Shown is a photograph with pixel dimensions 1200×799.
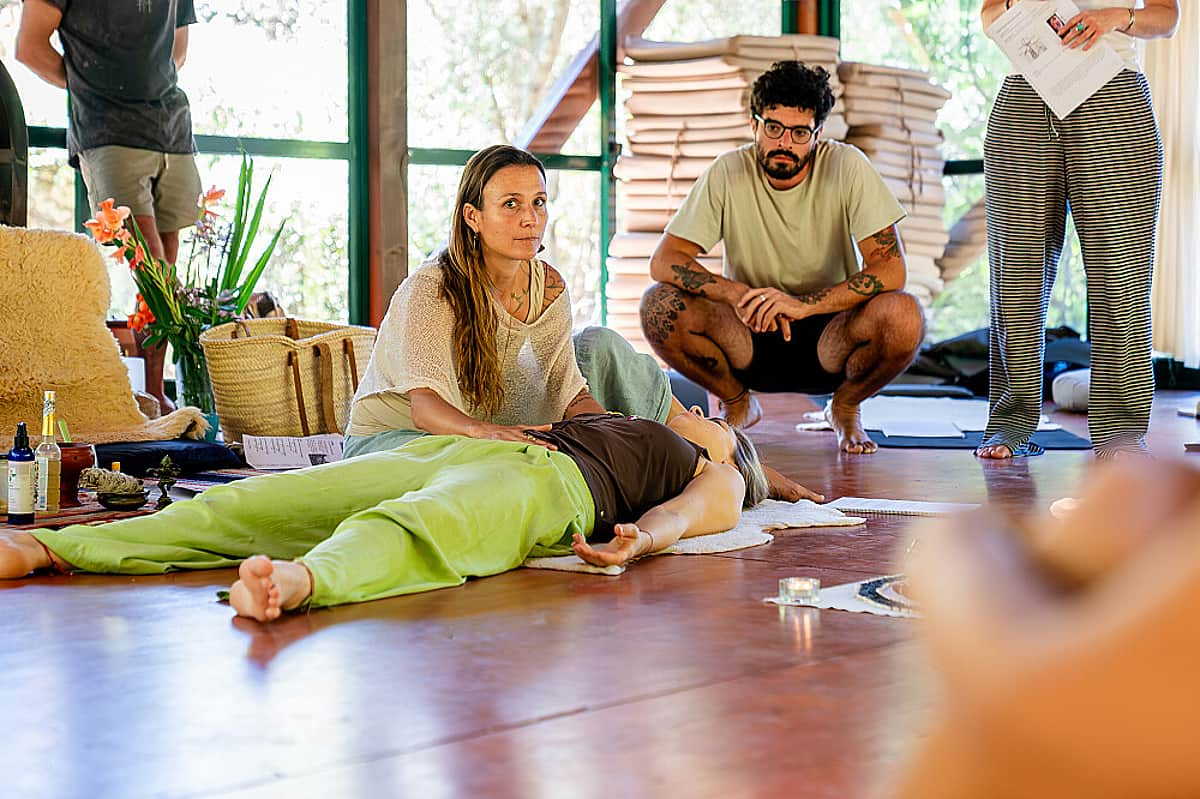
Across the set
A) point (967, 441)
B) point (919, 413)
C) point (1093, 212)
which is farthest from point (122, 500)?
point (919, 413)

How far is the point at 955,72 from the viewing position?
29.3ft

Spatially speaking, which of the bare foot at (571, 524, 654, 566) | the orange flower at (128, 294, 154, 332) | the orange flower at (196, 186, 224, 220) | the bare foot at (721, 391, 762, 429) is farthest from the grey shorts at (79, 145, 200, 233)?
the bare foot at (571, 524, 654, 566)

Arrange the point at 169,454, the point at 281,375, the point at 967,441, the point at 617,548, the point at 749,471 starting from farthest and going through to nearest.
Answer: the point at 967,441 → the point at 281,375 → the point at 169,454 → the point at 749,471 → the point at 617,548

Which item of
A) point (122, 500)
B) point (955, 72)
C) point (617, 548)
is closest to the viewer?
point (617, 548)

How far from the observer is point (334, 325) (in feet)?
17.2

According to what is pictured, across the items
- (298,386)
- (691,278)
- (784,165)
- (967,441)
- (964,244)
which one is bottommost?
(967,441)

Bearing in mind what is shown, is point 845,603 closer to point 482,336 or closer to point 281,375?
point 482,336

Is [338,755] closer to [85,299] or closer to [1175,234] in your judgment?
[85,299]

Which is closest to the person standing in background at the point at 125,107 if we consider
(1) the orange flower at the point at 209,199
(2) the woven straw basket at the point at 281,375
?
(1) the orange flower at the point at 209,199

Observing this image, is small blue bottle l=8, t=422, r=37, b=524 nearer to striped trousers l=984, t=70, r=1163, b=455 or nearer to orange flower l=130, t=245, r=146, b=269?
orange flower l=130, t=245, r=146, b=269

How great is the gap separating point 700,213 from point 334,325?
1389mm

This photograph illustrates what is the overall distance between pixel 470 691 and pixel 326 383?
3185 millimetres

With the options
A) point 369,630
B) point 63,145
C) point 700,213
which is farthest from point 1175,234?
point 369,630

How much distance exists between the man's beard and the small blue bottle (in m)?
2.76
